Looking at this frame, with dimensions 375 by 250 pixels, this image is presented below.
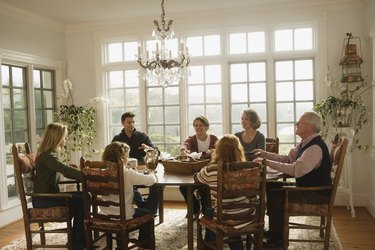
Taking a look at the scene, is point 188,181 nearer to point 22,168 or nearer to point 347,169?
point 22,168

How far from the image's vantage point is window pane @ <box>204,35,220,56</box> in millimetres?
5293

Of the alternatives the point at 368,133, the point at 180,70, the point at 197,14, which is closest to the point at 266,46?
the point at 197,14

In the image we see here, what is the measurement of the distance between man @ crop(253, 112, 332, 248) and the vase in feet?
4.85

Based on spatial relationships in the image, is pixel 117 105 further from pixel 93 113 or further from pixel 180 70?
pixel 180 70

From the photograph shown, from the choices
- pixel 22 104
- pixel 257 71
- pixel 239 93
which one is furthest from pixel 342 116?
pixel 22 104

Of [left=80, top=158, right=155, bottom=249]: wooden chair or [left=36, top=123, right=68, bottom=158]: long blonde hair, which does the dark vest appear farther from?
[left=36, top=123, right=68, bottom=158]: long blonde hair

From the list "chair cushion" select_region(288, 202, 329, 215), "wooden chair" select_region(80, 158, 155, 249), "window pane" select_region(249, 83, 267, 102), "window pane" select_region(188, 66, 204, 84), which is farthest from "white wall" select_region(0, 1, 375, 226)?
"wooden chair" select_region(80, 158, 155, 249)

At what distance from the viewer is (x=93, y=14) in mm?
5148

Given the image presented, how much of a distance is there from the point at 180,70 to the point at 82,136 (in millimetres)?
2590

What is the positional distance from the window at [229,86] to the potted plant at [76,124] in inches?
21.7

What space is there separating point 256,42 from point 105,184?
3.32 meters

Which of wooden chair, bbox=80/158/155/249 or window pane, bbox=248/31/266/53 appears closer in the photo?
wooden chair, bbox=80/158/155/249

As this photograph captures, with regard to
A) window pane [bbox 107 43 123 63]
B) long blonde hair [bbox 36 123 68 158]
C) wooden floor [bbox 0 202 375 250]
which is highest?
window pane [bbox 107 43 123 63]

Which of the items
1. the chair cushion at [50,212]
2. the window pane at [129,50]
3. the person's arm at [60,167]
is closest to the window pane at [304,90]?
the window pane at [129,50]
